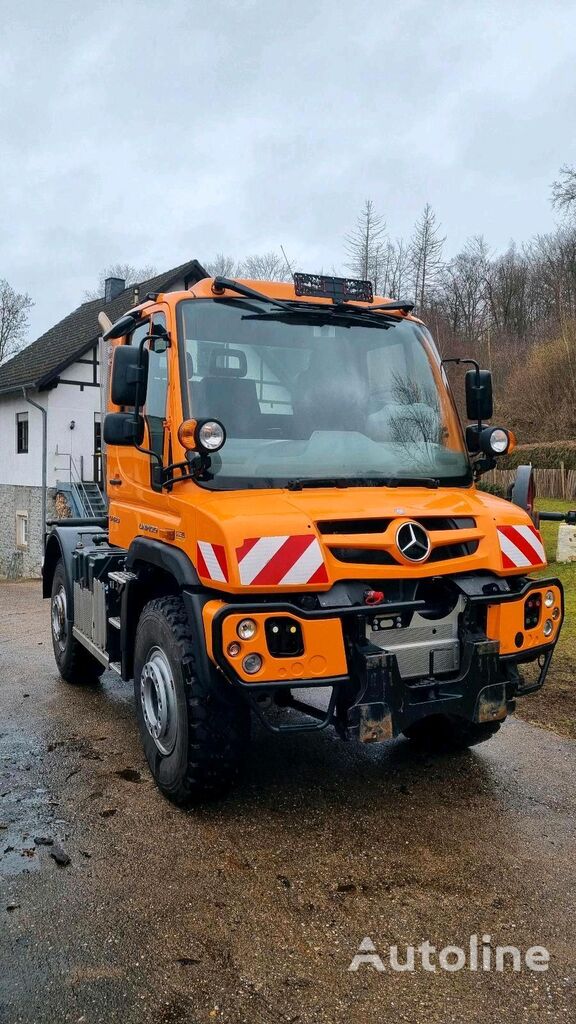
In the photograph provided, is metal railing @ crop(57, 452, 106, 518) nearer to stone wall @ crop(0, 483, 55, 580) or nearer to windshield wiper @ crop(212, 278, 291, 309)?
stone wall @ crop(0, 483, 55, 580)

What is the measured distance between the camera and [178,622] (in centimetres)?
379

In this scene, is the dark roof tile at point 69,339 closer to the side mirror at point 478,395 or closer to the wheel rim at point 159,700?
the side mirror at point 478,395

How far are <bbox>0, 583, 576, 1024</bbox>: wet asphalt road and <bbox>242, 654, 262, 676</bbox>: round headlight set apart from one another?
34.9 inches

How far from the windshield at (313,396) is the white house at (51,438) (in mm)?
20768

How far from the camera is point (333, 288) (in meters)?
4.39

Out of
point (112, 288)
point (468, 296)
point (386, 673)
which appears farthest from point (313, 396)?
point (468, 296)

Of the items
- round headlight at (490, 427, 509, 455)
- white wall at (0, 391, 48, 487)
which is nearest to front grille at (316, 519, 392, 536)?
round headlight at (490, 427, 509, 455)

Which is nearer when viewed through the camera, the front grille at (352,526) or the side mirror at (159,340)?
the front grille at (352,526)

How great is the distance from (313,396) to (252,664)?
1.58 m

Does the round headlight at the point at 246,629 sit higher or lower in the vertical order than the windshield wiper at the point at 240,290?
lower

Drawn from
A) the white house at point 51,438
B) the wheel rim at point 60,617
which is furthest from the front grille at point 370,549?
the white house at point 51,438

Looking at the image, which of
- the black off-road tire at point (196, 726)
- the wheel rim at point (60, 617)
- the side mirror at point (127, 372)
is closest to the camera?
the black off-road tire at point (196, 726)

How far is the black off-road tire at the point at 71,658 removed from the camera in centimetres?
617

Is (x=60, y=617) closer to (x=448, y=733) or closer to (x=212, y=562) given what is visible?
(x=448, y=733)
